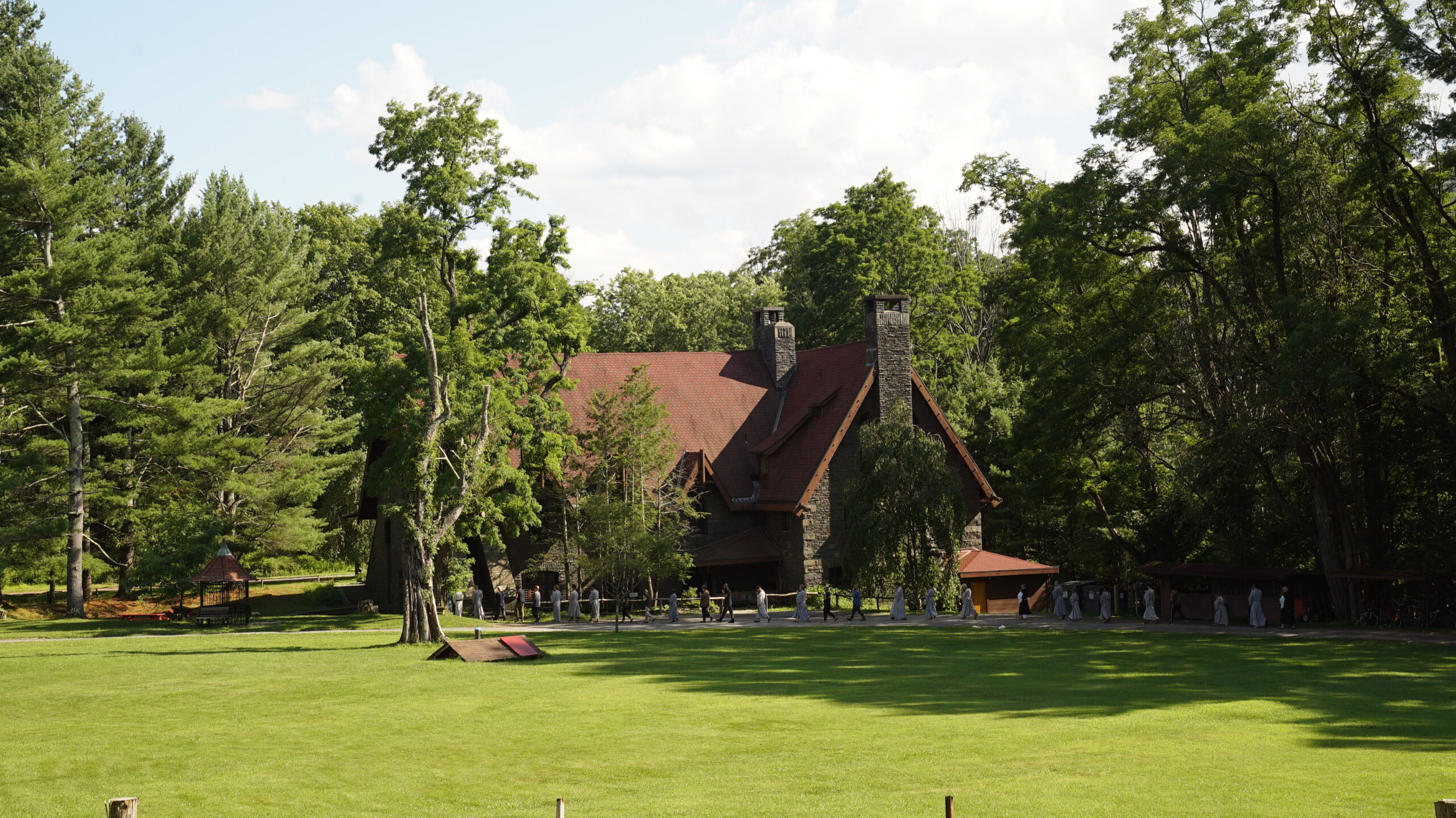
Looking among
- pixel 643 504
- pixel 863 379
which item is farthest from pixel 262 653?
pixel 863 379

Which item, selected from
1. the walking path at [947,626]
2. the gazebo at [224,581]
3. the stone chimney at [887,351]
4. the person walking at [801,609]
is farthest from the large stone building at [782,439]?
the gazebo at [224,581]

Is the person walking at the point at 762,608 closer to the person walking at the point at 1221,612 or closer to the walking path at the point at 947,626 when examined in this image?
the walking path at the point at 947,626

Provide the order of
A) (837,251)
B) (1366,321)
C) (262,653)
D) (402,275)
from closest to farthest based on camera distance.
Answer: (262,653) < (1366,321) < (402,275) < (837,251)

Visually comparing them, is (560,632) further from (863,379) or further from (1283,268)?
(1283,268)

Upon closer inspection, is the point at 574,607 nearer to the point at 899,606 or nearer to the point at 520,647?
the point at 899,606

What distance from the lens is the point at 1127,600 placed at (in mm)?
46219

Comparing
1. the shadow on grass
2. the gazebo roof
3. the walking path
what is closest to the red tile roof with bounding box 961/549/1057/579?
the walking path

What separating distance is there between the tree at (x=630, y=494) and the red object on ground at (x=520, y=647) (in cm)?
1155

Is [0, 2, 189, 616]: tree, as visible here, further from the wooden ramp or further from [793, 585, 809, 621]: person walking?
[793, 585, 809, 621]: person walking

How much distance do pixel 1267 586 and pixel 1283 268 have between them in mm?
9550

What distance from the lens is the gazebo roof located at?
40.7 meters

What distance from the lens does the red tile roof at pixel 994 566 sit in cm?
4450

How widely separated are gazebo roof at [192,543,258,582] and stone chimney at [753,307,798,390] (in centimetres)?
2253

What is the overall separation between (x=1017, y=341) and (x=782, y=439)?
986cm
